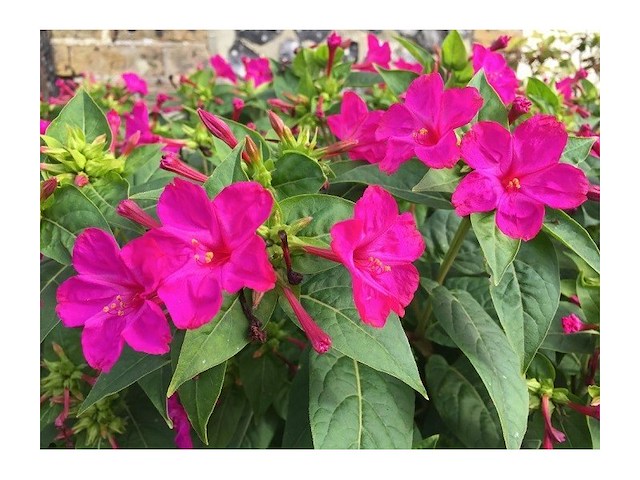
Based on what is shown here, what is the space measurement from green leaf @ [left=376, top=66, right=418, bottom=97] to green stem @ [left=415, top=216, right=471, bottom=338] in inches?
14.1

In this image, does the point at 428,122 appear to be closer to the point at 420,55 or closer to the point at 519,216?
the point at 519,216

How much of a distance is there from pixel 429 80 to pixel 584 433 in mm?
614

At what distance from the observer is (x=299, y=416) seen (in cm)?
92

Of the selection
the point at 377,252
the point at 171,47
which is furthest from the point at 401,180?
the point at 171,47

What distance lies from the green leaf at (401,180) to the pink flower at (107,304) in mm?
336

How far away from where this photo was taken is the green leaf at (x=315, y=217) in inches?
26.7

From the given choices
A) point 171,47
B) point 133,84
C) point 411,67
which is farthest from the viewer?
point 171,47

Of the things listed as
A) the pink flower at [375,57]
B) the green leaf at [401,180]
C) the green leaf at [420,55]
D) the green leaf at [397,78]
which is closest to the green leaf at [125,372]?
the green leaf at [401,180]

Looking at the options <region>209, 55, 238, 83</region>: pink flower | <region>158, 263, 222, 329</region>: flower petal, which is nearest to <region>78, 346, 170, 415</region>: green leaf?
<region>158, 263, 222, 329</region>: flower petal

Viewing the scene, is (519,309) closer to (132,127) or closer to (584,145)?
(584,145)

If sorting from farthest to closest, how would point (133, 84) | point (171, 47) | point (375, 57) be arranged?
point (171, 47) < point (133, 84) < point (375, 57)

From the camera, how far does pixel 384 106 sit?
1267 mm

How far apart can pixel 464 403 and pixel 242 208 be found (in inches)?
21.3

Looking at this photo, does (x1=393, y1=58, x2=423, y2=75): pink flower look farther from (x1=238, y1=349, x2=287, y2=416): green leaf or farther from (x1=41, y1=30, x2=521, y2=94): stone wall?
(x1=41, y1=30, x2=521, y2=94): stone wall
